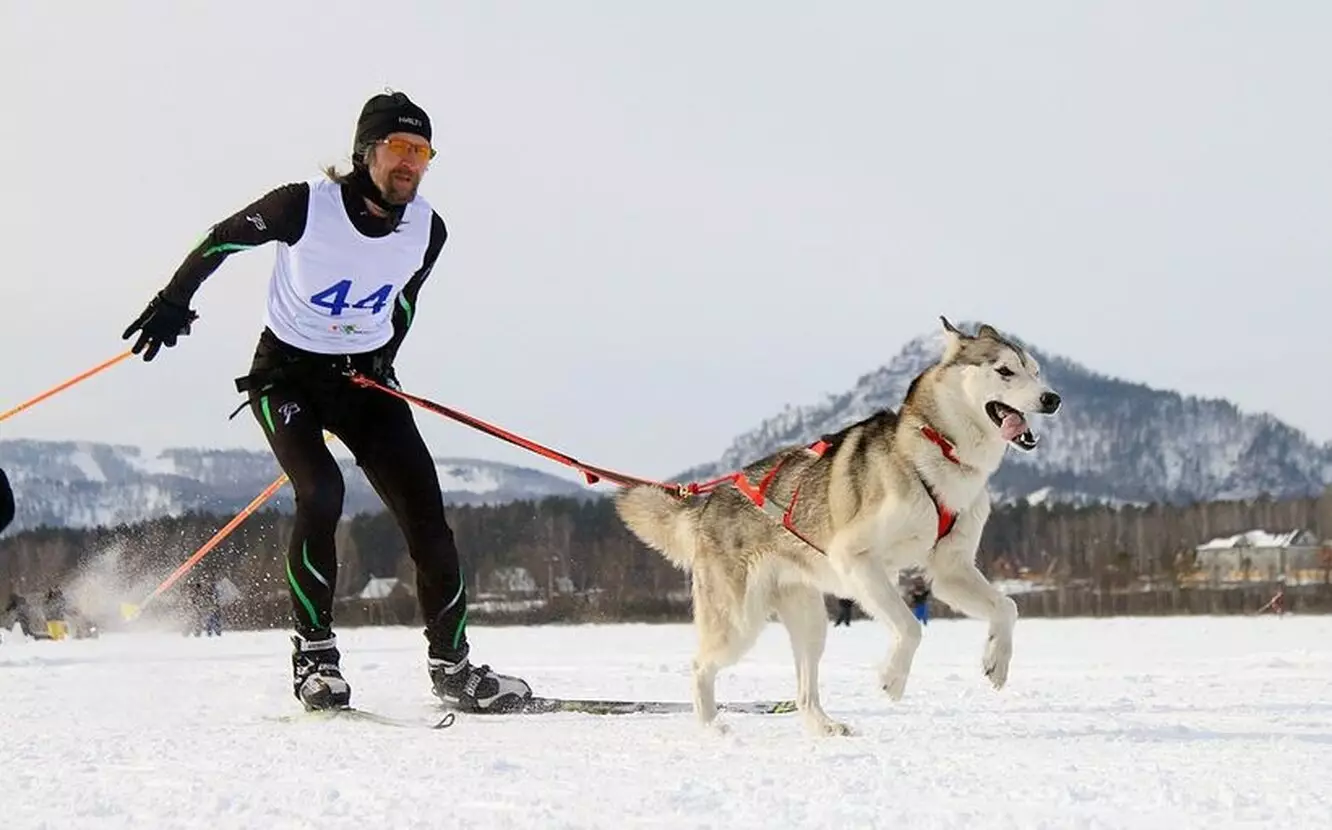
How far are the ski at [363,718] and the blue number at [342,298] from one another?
1.56 m

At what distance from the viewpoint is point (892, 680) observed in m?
5.26

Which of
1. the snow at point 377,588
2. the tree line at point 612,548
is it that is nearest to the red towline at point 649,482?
the tree line at point 612,548

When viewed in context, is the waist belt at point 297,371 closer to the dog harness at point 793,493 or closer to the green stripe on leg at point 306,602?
the green stripe on leg at point 306,602

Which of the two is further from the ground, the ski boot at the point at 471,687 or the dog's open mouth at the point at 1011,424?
the dog's open mouth at the point at 1011,424

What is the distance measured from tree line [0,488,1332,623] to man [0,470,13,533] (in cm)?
4128

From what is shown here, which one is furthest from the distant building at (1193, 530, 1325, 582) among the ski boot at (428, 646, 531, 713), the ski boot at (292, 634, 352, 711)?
the ski boot at (292, 634, 352, 711)

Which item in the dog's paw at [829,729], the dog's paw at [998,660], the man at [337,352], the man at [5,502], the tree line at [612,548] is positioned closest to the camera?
the man at [5,502]

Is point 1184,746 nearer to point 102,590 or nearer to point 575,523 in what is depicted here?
point 102,590

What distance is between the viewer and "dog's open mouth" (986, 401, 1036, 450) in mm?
5527

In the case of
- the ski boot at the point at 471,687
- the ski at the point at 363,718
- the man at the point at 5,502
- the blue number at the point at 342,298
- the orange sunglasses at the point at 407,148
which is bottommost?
the ski at the point at 363,718

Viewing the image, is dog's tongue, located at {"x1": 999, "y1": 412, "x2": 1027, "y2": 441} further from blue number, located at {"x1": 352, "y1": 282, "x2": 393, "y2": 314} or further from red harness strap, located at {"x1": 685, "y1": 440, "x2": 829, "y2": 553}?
blue number, located at {"x1": 352, "y1": 282, "x2": 393, "y2": 314}

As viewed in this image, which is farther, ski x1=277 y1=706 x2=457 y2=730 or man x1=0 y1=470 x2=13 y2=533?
ski x1=277 y1=706 x2=457 y2=730

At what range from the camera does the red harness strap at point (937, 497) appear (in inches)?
216

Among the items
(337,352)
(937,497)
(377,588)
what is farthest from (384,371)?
(377,588)
